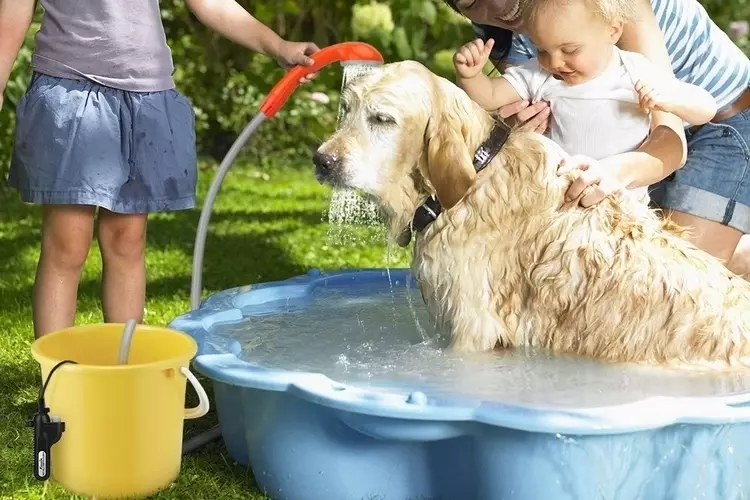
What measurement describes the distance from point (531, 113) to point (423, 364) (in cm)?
102

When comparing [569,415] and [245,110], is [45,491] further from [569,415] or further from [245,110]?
[245,110]

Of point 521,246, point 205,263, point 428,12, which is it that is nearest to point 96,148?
point 521,246

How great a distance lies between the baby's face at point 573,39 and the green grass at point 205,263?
2.97ft

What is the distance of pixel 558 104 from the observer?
3.78m

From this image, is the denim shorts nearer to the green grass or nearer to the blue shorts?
the green grass

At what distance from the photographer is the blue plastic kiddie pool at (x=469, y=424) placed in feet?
8.74

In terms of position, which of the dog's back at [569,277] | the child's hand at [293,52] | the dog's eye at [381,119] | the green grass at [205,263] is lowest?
the green grass at [205,263]

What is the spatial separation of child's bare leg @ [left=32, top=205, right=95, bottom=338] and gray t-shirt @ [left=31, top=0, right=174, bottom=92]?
47 cm

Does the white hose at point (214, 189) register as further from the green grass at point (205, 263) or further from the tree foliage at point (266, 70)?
the tree foliage at point (266, 70)

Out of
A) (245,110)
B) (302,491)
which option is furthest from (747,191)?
(245,110)

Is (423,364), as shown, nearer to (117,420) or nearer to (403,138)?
(403,138)

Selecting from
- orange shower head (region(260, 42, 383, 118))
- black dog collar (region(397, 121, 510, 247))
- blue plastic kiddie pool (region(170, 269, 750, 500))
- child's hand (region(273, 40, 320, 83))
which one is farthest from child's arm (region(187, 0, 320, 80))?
blue plastic kiddie pool (region(170, 269, 750, 500))

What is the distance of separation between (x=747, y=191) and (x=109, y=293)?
244cm

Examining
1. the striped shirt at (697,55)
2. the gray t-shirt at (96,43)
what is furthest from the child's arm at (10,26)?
the striped shirt at (697,55)
